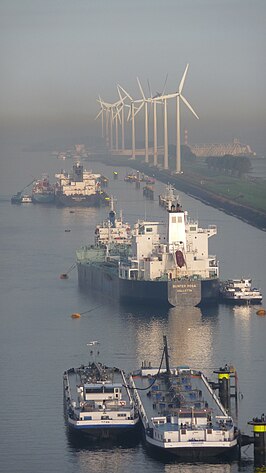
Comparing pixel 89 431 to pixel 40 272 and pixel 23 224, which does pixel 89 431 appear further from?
pixel 23 224

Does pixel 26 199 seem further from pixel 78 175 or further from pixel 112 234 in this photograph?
pixel 112 234

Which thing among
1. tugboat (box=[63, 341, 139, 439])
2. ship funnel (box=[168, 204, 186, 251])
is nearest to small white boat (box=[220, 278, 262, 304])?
ship funnel (box=[168, 204, 186, 251])

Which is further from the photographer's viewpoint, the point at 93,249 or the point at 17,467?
the point at 93,249

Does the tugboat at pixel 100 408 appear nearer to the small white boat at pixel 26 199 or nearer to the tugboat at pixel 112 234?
the tugboat at pixel 112 234

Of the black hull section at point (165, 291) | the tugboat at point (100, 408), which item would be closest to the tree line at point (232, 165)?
the black hull section at point (165, 291)

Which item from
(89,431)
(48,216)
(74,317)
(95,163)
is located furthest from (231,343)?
(95,163)

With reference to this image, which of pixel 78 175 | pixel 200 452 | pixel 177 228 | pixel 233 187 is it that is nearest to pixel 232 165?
pixel 233 187
